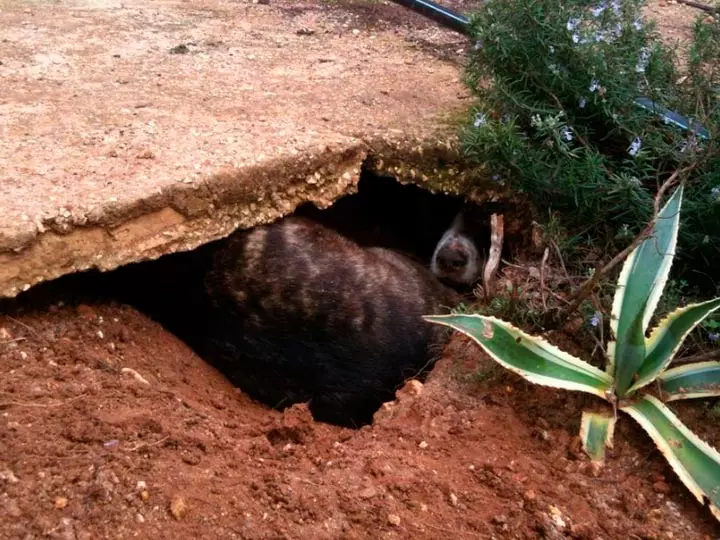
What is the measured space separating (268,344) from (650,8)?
12.0 feet

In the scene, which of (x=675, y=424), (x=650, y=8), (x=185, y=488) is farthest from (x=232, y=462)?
(x=650, y=8)

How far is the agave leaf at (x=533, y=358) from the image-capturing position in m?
2.64

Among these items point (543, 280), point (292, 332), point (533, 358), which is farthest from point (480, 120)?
point (292, 332)

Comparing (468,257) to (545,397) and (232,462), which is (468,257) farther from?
(232,462)

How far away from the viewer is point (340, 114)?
3.77 metres

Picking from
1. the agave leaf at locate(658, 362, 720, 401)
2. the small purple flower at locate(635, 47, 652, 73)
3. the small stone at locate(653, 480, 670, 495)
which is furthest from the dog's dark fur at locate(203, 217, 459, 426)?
the small purple flower at locate(635, 47, 652, 73)

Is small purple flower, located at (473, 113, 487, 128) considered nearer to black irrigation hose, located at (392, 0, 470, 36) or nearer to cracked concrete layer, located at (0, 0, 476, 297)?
cracked concrete layer, located at (0, 0, 476, 297)

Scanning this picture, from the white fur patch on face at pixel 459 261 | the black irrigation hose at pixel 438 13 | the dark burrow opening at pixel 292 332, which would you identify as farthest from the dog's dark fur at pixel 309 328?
the black irrigation hose at pixel 438 13

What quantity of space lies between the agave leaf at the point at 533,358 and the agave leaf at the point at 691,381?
204mm

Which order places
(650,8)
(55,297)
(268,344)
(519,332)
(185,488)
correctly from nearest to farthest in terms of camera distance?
1. (185,488)
2. (519,332)
3. (55,297)
4. (268,344)
5. (650,8)

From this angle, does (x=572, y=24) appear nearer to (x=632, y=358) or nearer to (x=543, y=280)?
(x=543, y=280)

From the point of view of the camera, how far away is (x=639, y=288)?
2.77 meters

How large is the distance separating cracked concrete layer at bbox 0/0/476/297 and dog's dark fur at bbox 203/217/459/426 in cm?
28

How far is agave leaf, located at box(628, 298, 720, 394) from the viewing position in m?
2.61
